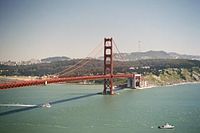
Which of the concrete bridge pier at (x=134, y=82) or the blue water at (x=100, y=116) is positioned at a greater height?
the concrete bridge pier at (x=134, y=82)

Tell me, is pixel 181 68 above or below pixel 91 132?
above

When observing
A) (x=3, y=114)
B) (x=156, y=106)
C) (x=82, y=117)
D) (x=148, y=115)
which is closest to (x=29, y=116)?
(x=3, y=114)

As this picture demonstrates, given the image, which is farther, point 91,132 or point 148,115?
point 148,115

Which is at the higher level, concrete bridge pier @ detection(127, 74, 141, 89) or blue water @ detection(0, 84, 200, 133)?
concrete bridge pier @ detection(127, 74, 141, 89)

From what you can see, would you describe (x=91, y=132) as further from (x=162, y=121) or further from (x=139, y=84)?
(x=139, y=84)

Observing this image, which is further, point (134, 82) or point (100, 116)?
point (134, 82)

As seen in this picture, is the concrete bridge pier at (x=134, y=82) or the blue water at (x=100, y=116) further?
the concrete bridge pier at (x=134, y=82)

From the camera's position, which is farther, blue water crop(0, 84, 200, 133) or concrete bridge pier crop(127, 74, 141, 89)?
concrete bridge pier crop(127, 74, 141, 89)

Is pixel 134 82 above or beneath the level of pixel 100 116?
above

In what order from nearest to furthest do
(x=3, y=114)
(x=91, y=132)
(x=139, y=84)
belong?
(x=91, y=132)
(x=3, y=114)
(x=139, y=84)

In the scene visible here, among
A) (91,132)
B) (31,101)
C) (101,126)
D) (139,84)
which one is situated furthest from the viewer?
(139,84)
